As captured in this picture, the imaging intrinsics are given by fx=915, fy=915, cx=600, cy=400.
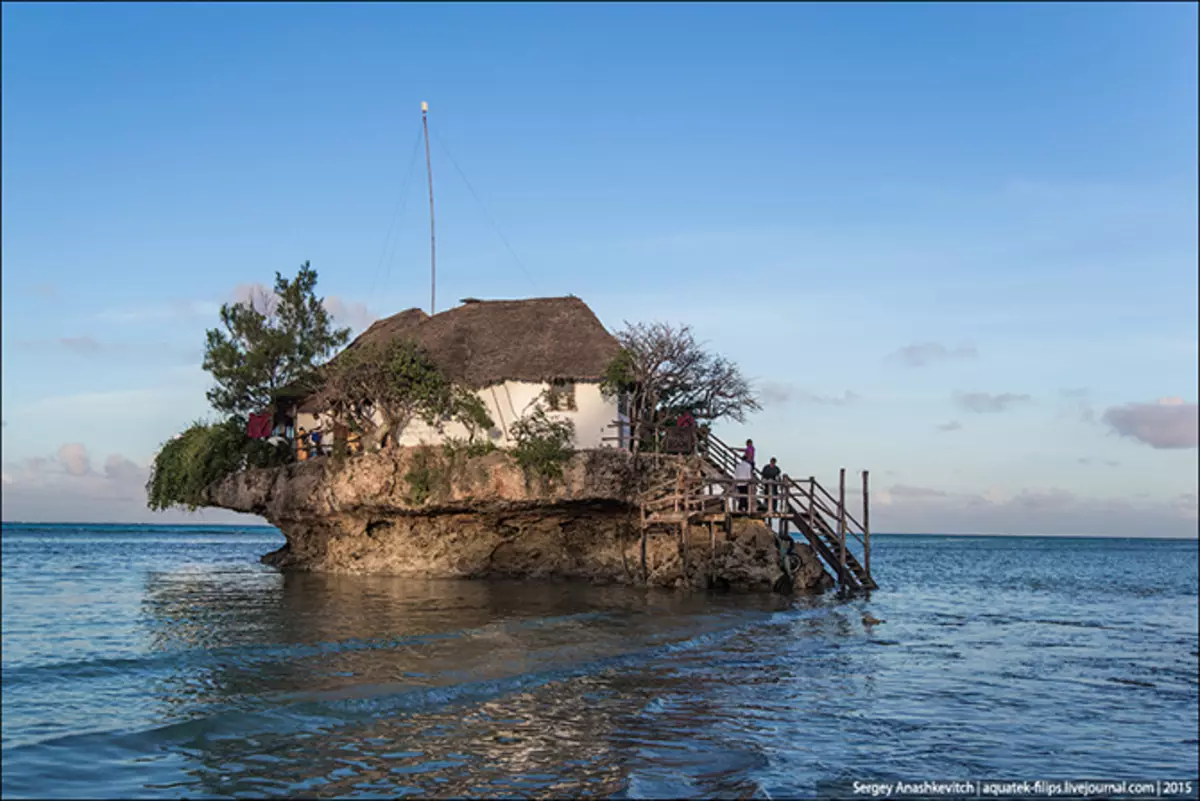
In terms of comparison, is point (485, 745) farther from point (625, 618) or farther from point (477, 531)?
point (477, 531)

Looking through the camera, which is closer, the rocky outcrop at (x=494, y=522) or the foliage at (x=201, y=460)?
the rocky outcrop at (x=494, y=522)

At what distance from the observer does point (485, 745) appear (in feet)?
35.9

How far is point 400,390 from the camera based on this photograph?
3275 cm

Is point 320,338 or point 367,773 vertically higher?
point 320,338

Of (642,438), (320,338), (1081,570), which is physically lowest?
(1081,570)

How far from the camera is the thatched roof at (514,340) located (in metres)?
32.5

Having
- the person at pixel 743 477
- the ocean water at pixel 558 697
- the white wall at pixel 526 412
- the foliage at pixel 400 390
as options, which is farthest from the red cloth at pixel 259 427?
the person at pixel 743 477

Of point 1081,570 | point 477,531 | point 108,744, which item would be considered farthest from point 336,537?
point 1081,570

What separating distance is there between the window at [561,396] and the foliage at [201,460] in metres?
12.3

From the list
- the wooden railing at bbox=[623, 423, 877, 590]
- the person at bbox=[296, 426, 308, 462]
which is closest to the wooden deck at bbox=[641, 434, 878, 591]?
the wooden railing at bbox=[623, 423, 877, 590]

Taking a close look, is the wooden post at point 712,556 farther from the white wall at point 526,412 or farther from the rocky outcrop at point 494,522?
the white wall at point 526,412

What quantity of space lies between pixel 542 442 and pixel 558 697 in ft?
55.5

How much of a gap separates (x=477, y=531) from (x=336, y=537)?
6565mm

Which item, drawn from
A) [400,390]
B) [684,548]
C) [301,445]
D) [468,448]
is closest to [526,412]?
[468,448]
